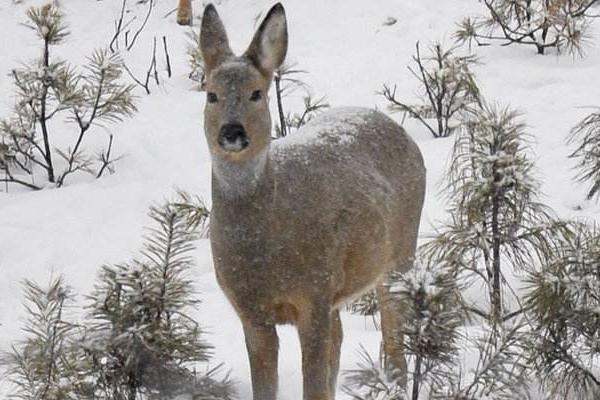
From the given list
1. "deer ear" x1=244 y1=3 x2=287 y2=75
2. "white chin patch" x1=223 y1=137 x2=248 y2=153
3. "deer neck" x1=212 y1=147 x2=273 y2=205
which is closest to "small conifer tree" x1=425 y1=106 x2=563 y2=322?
"deer neck" x1=212 y1=147 x2=273 y2=205

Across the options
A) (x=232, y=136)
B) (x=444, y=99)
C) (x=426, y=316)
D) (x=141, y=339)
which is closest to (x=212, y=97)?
(x=232, y=136)

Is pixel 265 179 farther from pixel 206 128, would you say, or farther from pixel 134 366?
pixel 134 366

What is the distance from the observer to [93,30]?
12445mm

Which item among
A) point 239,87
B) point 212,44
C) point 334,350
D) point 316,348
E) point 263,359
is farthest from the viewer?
point 334,350

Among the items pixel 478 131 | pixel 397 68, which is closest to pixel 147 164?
pixel 397 68

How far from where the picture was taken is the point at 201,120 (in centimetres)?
966

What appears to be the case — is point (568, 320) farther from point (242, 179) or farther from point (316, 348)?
point (242, 179)

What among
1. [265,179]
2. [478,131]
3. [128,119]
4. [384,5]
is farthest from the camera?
[384,5]

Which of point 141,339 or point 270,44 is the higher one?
point 270,44

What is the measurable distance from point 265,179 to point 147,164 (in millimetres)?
4715

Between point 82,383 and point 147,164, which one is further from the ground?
point 147,164

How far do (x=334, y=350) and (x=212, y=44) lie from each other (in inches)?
59.8

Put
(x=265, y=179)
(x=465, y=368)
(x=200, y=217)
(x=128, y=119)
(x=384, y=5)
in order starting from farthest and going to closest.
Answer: (x=384, y=5) < (x=128, y=119) < (x=200, y=217) < (x=465, y=368) < (x=265, y=179)

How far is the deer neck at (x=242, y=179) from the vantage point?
3.96 metres
